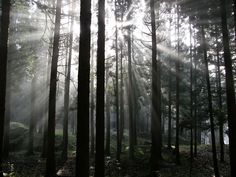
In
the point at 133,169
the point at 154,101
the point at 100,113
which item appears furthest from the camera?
the point at 133,169

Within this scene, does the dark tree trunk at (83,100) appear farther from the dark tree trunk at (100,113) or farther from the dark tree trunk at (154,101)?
the dark tree trunk at (154,101)

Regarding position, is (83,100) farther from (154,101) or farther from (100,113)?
(154,101)

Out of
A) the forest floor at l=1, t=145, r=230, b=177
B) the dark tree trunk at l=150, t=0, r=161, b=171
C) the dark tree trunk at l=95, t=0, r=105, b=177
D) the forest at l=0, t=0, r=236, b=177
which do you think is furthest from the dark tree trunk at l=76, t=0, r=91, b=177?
the forest floor at l=1, t=145, r=230, b=177

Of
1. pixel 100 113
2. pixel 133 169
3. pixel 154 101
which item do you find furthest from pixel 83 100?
pixel 133 169

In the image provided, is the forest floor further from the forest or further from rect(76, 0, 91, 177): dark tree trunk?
rect(76, 0, 91, 177): dark tree trunk

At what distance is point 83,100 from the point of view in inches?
313

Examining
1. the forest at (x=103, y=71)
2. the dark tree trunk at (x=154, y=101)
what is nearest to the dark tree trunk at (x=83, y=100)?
the forest at (x=103, y=71)

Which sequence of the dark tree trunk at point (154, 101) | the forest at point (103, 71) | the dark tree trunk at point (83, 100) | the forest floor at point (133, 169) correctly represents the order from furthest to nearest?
the forest floor at point (133, 169), the dark tree trunk at point (154, 101), the forest at point (103, 71), the dark tree trunk at point (83, 100)

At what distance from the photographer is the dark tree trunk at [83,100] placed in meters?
7.78

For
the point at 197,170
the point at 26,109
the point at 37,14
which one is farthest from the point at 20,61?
the point at 26,109

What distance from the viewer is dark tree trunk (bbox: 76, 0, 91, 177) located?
778 centimetres

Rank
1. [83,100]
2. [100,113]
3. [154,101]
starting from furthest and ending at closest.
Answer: [154,101], [100,113], [83,100]

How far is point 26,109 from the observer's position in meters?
57.7

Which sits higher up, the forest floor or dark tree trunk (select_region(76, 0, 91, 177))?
dark tree trunk (select_region(76, 0, 91, 177))
